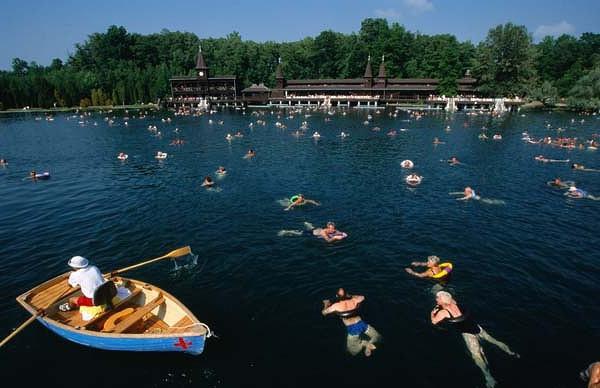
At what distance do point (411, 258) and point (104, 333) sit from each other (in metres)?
15.9

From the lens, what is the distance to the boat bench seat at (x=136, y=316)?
13.2 metres

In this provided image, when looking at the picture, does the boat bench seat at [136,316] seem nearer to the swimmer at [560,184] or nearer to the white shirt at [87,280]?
the white shirt at [87,280]

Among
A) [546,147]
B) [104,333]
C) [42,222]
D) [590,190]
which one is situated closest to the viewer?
[104,333]

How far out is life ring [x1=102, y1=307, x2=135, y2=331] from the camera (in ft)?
44.4

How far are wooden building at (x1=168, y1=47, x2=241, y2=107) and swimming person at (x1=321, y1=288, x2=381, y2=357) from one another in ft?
439

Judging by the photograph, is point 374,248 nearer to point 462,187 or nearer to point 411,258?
point 411,258

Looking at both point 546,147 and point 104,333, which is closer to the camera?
point 104,333

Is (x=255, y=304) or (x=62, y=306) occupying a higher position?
(x=62, y=306)

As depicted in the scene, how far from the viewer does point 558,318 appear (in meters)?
15.9

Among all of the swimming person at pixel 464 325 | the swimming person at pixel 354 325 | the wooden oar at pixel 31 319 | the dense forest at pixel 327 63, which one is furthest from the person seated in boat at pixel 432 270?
the dense forest at pixel 327 63

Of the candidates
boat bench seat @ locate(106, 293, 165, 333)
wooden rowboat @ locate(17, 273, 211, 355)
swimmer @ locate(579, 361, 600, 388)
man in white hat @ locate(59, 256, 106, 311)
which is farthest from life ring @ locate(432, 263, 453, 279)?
man in white hat @ locate(59, 256, 106, 311)

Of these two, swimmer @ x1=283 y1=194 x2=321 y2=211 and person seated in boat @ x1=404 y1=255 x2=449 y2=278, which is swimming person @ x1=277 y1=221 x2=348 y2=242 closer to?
swimmer @ x1=283 y1=194 x2=321 y2=211

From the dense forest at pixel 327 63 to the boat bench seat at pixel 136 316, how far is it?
12621cm

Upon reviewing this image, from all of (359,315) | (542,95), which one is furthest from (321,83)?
(359,315)
